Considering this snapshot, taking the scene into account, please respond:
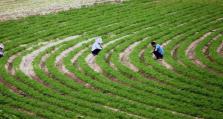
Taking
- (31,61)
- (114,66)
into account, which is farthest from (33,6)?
(114,66)

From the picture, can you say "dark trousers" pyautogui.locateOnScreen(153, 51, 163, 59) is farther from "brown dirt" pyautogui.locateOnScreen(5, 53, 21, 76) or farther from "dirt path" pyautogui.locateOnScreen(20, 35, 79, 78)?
"brown dirt" pyautogui.locateOnScreen(5, 53, 21, 76)

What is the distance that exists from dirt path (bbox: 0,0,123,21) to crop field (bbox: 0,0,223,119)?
2.48 meters

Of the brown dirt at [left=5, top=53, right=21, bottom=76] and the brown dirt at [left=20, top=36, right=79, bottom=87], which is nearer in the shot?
the brown dirt at [left=20, top=36, right=79, bottom=87]

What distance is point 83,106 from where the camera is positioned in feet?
53.1

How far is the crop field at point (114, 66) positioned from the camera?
52.3 ft

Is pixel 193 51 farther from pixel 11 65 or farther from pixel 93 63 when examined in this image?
pixel 11 65

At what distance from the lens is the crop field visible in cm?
1594

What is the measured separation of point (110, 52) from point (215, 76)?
8264mm

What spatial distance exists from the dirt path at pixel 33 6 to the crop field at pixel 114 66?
248cm

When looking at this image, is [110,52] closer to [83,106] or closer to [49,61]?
[49,61]

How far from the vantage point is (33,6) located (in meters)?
39.2

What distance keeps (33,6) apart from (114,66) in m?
21.7

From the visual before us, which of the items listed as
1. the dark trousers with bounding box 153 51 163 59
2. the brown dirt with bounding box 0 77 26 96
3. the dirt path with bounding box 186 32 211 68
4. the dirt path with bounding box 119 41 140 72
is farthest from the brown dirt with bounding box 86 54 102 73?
the dirt path with bounding box 186 32 211 68

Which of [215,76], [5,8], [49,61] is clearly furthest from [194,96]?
[5,8]
